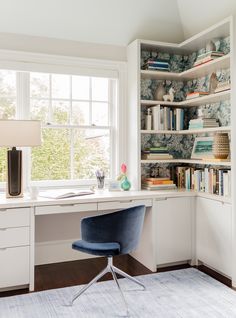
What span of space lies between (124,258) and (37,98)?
2.03 metres

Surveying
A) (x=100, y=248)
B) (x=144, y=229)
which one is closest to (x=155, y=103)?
(x=144, y=229)

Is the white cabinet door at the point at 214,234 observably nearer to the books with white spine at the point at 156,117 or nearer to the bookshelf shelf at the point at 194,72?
the books with white spine at the point at 156,117

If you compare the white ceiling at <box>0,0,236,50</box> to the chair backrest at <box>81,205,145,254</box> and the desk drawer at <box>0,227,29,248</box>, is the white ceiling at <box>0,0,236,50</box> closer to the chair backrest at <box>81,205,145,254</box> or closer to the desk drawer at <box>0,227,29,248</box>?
the desk drawer at <box>0,227,29,248</box>

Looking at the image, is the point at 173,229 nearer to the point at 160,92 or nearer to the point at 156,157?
the point at 156,157

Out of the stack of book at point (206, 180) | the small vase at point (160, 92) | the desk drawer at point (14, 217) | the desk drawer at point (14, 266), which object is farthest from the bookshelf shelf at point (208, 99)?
the desk drawer at point (14, 266)

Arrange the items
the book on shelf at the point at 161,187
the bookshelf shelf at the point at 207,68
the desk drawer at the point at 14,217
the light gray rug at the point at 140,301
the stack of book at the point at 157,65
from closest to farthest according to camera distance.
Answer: the light gray rug at the point at 140,301
the desk drawer at the point at 14,217
the bookshelf shelf at the point at 207,68
the book on shelf at the point at 161,187
the stack of book at the point at 157,65

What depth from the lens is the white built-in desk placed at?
2.84 metres

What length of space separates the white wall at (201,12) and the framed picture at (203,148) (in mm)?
1248

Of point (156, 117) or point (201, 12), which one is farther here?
point (156, 117)

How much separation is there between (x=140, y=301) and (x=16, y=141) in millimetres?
1752

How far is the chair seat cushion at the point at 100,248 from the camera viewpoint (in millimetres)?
2525

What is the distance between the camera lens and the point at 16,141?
3.05 m

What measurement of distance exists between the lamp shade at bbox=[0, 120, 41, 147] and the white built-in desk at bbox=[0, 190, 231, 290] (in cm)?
52

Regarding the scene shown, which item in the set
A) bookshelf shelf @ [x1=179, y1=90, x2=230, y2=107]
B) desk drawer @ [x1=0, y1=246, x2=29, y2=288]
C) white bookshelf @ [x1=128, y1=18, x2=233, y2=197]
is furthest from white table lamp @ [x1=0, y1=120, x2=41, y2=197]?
bookshelf shelf @ [x1=179, y1=90, x2=230, y2=107]
